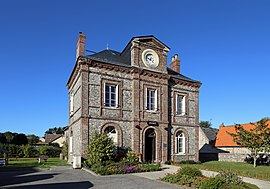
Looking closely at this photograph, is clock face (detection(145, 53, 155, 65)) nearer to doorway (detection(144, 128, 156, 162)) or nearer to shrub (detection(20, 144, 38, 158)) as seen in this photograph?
doorway (detection(144, 128, 156, 162))

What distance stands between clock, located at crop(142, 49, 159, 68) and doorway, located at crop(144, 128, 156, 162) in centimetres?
562

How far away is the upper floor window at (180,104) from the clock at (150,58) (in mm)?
3964

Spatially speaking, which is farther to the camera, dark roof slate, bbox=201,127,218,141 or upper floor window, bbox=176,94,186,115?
dark roof slate, bbox=201,127,218,141

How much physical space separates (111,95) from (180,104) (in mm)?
7553

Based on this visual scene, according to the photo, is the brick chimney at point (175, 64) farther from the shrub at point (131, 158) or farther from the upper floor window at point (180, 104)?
the shrub at point (131, 158)

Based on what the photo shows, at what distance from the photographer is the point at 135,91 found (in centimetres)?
2012

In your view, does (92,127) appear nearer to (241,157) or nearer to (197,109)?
(197,109)

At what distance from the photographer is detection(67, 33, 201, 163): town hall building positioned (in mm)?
18422

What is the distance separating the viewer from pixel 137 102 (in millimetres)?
20078

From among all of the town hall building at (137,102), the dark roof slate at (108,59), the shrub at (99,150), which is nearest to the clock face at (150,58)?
→ the town hall building at (137,102)

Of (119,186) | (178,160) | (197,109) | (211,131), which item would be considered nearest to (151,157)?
(178,160)

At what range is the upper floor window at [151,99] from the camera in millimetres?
21078

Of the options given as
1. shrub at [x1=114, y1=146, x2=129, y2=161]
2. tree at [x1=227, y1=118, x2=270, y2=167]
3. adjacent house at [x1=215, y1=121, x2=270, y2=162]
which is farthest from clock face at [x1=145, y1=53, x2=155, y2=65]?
adjacent house at [x1=215, y1=121, x2=270, y2=162]

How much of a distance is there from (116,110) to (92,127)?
2.37 meters
